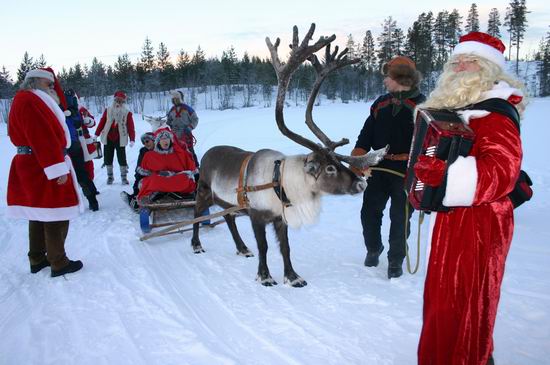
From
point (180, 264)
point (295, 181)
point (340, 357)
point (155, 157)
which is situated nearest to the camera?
point (340, 357)

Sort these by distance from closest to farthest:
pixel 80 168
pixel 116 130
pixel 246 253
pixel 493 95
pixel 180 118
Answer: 1. pixel 493 95
2. pixel 246 253
3. pixel 80 168
4. pixel 180 118
5. pixel 116 130

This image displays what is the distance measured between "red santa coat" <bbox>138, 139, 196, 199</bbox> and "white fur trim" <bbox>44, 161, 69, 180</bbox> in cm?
191

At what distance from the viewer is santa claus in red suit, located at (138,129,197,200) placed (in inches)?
234

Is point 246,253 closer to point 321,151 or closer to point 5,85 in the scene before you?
point 321,151

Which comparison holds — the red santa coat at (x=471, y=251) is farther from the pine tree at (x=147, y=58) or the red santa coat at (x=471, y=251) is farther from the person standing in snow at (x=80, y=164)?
the pine tree at (x=147, y=58)

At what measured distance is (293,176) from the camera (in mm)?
3734

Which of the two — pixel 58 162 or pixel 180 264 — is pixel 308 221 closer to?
pixel 180 264

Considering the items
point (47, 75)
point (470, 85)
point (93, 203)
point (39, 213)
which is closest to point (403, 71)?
point (470, 85)

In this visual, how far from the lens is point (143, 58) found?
71250 millimetres

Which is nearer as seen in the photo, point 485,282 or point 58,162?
point 485,282

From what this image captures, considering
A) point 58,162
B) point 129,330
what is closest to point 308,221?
point 129,330

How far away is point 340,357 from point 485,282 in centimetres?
119

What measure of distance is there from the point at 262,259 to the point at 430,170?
247 centimetres

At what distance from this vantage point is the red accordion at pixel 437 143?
71.3 inches
